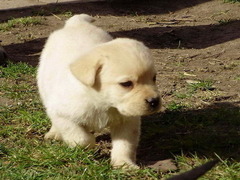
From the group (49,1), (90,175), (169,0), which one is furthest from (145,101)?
(169,0)

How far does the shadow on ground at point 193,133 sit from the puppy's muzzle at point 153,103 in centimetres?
76

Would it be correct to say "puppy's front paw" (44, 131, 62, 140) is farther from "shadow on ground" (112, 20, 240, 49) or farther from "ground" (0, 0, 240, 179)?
"shadow on ground" (112, 20, 240, 49)

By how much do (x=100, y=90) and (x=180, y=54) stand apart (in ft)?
14.3

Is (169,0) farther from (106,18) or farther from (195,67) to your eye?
(195,67)

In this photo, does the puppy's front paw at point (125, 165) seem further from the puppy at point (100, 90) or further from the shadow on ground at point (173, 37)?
the shadow on ground at point (173, 37)

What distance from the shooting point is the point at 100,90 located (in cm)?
403

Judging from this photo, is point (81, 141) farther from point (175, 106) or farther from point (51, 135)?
point (175, 106)

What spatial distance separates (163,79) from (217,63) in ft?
4.12

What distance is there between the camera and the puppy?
152 inches

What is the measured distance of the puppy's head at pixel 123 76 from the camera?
3842 mm

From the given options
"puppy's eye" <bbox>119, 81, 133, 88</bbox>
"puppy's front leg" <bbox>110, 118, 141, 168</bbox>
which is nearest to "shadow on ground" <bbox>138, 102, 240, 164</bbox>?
"puppy's front leg" <bbox>110, 118, 141, 168</bbox>

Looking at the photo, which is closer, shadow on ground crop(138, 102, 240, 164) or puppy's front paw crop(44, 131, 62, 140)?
shadow on ground crop(138, 102, 240, 164)

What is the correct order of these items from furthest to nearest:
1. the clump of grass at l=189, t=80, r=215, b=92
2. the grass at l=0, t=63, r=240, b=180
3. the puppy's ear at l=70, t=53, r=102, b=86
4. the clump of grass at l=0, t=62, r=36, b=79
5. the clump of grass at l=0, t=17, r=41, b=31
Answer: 1. the clump of grass at l=0, t=17, r=41, b=31
2. the clump of grass at l=0, t=62, r=36, b=79
3. the clump of grass at l=189, t=80, r=215, b=92
4. the grass at l=0, t=63, r=240, b=180
5. the puppy's ear at l=70, t=53, r=102, b=86

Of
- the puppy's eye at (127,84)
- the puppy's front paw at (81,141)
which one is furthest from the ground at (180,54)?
the puppy's eye at (127,84)
